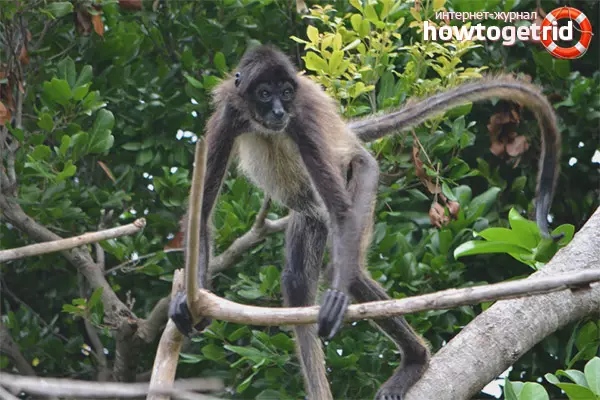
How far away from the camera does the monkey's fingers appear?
3766 millimetres

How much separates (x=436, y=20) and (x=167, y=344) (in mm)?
2581

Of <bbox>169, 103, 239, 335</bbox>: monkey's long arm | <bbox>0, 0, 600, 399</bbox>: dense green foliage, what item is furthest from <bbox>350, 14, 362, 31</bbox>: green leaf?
<bbox>169, 103, 239, 335</bbox>: monkey's long arm

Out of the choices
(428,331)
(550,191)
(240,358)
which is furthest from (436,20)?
(240,358)

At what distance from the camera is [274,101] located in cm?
470

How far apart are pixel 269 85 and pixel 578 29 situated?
2017 millimetres

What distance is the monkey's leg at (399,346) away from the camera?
452 centimetres

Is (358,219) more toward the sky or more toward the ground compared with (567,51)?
more toward the ground

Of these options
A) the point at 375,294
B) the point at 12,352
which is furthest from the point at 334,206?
the point at 12,352

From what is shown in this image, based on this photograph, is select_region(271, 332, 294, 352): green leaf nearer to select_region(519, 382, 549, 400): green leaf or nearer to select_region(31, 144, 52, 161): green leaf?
select_region(519, 382, 549, 400): green leaf

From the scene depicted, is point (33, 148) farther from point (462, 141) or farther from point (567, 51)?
point (567, 51)

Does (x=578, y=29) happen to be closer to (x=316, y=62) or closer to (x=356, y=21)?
(x=356, y=21)

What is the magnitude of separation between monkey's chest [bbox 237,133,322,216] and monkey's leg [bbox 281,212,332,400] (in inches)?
3.8

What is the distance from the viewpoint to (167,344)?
3666 mm

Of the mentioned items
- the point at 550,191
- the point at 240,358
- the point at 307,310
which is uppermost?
the point at 307,310
